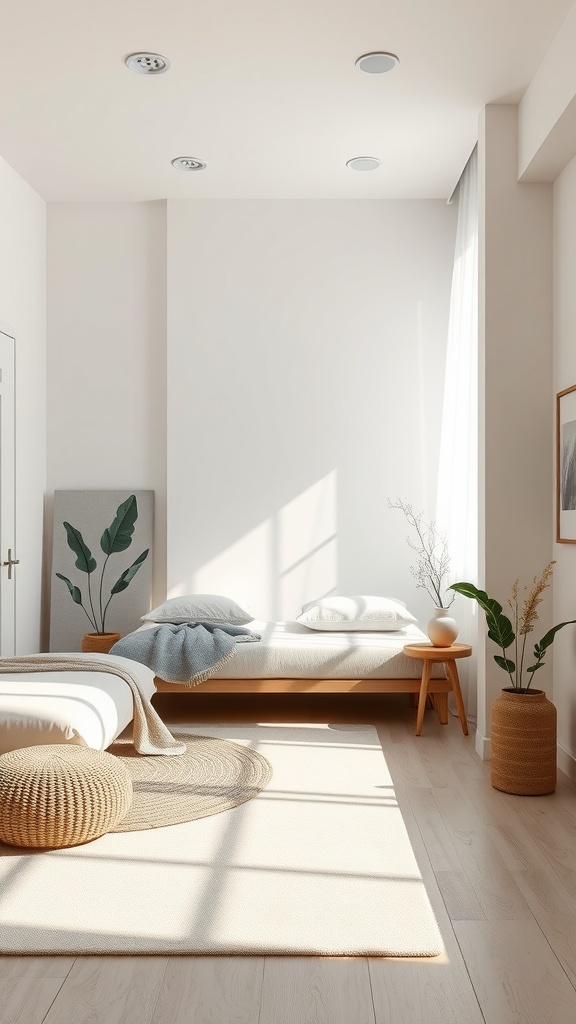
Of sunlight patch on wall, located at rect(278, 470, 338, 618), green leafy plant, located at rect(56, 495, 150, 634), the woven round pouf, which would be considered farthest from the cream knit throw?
sunlight patch on wall, located at rect(278, 470, 338, 618)

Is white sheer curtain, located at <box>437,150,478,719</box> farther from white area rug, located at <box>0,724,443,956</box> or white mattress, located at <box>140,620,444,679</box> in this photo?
white area rug, located at <box>0,724,443,956</box>

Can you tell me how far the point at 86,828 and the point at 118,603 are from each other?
2667 mm

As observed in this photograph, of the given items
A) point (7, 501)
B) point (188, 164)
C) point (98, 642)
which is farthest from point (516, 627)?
point (188, 164)

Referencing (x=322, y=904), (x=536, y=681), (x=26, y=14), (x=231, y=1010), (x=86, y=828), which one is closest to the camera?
(x=231, y=1010)

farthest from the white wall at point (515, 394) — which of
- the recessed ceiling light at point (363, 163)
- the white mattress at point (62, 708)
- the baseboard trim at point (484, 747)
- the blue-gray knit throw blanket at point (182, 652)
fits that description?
the white mattress at point (62, 708)

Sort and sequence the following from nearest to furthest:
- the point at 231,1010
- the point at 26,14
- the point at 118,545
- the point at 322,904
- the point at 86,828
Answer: the point at 231,1010 → the point at 322,904 → the point at 86,828 → the point at 26,14 → the point at 118,545

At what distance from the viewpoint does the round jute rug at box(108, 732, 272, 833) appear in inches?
125

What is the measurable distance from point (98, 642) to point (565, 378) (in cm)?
295

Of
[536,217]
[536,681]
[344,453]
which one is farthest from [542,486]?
[344,453]

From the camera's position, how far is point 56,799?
9.05ft

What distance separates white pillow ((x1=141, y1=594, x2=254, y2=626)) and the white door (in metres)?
0.76

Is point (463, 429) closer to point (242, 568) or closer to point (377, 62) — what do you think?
point (242, 568)

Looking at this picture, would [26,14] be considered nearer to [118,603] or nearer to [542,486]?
[542,486]

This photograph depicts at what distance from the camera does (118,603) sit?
543 cm
